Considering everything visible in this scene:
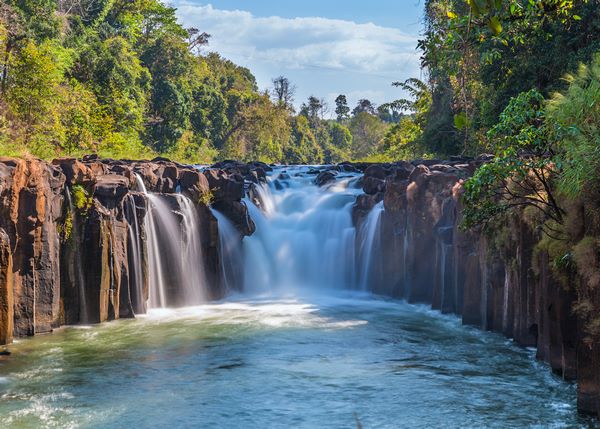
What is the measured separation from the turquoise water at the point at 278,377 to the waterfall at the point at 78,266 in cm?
58

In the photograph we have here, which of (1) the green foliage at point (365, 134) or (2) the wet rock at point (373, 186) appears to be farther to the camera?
(1) the green foliage at point (365, 134)

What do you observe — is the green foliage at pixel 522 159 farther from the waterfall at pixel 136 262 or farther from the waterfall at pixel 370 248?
the waterfall at pixel 370 248

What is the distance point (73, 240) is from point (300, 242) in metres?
10.8

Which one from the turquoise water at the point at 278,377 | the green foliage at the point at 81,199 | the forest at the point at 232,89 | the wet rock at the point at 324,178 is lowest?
the turquoise water at the point at 278,377

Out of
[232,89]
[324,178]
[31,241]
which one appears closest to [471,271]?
[31,241]

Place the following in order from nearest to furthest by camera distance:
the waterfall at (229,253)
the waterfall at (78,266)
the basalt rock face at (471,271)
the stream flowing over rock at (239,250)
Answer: the basalt rock face at (471,271), the stream flowing over rock at (239,250), the waterfall at (78,266), the waterfall at (229,253)

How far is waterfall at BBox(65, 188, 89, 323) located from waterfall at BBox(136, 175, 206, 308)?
2.87 metres

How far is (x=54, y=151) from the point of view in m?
31.7

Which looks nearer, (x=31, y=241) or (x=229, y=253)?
(x=31, y=241)

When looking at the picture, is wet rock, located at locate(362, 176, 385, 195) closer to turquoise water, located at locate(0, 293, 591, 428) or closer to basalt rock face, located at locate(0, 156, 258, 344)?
basalt rock face, located at locate(0, 156, 258, 344)

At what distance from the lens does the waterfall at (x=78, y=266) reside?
1741 centimetres

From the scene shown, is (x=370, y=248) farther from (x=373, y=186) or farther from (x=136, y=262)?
(x=136, y=262)

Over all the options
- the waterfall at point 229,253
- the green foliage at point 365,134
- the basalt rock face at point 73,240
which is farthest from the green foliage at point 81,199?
the green foliage at point 365,134

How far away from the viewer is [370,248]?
24.4m
